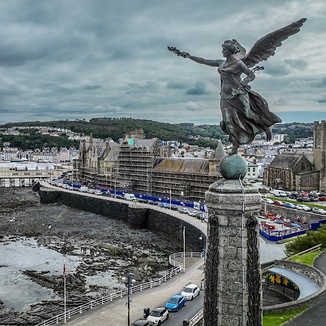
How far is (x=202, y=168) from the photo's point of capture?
242 ft

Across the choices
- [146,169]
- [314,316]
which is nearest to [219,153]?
[146,169]

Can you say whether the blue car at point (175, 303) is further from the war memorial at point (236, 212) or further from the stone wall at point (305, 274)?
the war memorial at point (236, 212)

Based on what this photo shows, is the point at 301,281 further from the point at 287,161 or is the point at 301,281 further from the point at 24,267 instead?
the point at 287,161

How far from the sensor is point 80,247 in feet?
166

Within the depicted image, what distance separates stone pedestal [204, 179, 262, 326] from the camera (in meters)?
7.30

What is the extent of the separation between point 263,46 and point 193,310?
61.3 ft

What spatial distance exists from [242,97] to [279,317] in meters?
11.7

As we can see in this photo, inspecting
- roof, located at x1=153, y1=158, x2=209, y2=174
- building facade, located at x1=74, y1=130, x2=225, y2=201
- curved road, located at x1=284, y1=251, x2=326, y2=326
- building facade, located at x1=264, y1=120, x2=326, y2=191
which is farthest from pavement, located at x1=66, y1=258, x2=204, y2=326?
roof, located at x1=153, y1=158, x2=209, y2=174

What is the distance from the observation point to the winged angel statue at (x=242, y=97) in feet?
26.2

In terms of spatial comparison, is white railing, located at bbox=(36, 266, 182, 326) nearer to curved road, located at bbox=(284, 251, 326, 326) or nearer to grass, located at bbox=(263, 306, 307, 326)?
grass, located at bbox=(263, 306, 307, 326)

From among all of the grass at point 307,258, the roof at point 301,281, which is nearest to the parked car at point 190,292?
the roof at point 301,281

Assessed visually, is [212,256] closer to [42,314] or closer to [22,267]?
[42,314]

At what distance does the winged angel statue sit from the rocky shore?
23746mm

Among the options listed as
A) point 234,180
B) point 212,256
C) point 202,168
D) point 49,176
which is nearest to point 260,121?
point 234,180
